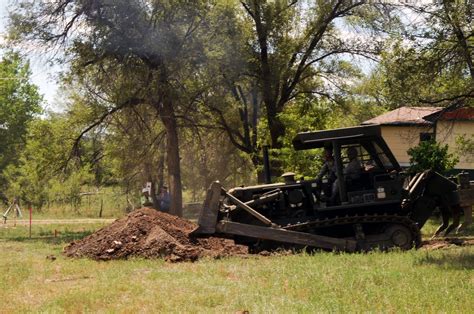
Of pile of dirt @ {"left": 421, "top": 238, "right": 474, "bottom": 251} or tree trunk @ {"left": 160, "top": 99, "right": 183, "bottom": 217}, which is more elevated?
tree trunk @ {"left": 160, "top": 99, "right": 183, "bottom": 217}

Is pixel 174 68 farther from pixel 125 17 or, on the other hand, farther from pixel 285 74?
pixel 285 74

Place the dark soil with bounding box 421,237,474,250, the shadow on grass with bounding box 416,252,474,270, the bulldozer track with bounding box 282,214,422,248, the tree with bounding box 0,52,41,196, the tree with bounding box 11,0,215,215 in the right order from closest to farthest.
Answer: the shadow on grass with bounding box 416,252,474,270, the bulldozer track with bounding box 282,214,422,248, the dark soil with bounding box 421,237,474,250, the tree with bounding box 11,0,215,215, the tree with bounding box 0,52,41,196

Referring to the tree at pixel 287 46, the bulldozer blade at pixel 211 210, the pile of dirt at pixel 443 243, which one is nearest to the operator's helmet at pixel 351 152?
the pile of dirt at pixel 443 243

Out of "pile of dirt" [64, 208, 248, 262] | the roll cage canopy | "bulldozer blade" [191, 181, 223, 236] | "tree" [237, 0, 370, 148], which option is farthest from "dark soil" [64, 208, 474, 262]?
"tree" [237, 0, 370, 148]

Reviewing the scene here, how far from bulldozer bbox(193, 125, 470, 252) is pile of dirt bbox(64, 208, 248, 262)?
32 cm

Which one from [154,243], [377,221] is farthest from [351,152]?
[154,243]

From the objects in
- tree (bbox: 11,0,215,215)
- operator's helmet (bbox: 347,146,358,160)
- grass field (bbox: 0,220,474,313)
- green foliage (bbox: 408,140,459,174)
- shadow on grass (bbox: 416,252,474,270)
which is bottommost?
grass field (bbox: 0,220,474,313)

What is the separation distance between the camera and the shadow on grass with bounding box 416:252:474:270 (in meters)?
10.4

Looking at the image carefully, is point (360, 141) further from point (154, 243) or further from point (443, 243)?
point (154, 243)

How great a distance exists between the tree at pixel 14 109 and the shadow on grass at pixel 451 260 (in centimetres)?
4993

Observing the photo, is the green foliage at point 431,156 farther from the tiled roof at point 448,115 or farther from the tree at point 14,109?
the tree at point 14,109

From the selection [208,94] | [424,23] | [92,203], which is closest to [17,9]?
[208,94]

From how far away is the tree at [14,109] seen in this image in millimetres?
57375

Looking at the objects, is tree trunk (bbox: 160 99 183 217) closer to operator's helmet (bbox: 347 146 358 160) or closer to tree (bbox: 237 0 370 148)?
tree (bbox: 237 0 370 148)
